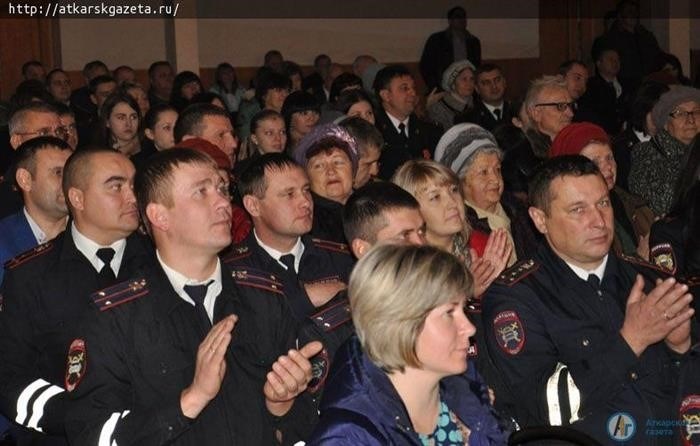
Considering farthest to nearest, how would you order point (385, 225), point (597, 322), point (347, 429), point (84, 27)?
point (84, 27)
point (385, 225)
point (597, 322)
point (347, 429)

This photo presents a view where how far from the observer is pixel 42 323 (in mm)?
4391

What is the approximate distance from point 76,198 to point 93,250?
31 centimetres

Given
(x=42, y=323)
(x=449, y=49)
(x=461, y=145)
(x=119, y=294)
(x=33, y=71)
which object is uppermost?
(x=449, y=49)

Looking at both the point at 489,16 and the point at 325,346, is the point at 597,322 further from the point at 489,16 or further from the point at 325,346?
the point at 489,16

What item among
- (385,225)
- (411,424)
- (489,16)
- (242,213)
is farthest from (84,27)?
(411,424)

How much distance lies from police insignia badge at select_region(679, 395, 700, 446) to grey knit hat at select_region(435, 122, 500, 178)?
2.35 meters

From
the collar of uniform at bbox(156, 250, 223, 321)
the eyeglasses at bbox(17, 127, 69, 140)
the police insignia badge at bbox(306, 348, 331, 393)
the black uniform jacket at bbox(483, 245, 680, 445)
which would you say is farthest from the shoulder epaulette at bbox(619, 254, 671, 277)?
the eyeglasses at bbox(17, 127, 69, 140)

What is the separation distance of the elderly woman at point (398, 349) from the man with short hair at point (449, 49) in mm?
11497

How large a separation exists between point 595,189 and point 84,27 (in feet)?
37.0

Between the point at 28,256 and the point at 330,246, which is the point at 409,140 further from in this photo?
the point at 28,256

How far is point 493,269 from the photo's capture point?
15.2 ft

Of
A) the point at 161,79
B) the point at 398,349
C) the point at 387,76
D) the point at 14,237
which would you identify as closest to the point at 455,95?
the point at 387,76

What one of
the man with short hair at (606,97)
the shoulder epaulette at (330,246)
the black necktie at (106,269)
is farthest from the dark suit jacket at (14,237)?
the man with short hair at (606,97)

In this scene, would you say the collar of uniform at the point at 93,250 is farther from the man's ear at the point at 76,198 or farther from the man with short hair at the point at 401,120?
the man with short hair at the point at 401,120
